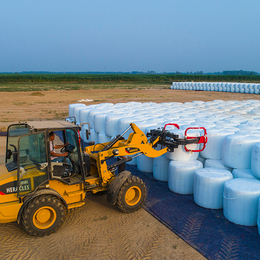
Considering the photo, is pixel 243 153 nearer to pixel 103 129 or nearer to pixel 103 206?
pixel 103 206

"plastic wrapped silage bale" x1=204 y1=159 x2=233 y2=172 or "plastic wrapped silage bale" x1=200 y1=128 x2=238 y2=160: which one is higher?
"plastic wrapped silage bale" x1=200 y1=128 x2=238 y2=160

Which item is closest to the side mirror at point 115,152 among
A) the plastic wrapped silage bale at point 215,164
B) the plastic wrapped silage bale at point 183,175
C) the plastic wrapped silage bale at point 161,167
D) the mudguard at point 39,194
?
the mudguard at point 39,194

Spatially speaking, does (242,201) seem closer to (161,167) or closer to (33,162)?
(161,167)

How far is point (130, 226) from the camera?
5297 millimetres

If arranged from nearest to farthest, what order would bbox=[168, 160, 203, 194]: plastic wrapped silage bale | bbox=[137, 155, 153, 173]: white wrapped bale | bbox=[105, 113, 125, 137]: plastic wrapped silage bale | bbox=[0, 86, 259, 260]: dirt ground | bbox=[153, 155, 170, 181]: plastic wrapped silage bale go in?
1. bbox=[0, 86, 259, 260]: dirt ground
2. bbox=[168, 160, 203, 194]: plastic wrapped silage bale
3. bbox=[153, 155, 170, 181]: plastic wrapped silage bale
4. bbox=[137, 155, 153, 173]: white wrapped bale
5. bbox=[105, 113, 125, 137]: plastic wrapped silage bale

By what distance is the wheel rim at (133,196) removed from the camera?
575 centimetres

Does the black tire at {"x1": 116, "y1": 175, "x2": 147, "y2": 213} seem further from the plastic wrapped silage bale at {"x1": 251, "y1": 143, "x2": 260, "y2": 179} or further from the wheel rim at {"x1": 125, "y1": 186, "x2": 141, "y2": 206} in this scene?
the plastic wrapped silage bale at {"x1": 251, "y1": 143, "x2": 260, "y2": 179}

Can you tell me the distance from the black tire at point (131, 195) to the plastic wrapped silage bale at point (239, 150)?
2106 millimetres

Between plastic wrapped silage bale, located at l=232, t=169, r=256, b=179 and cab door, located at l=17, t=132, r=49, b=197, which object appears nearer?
cab door, located at l=17, t=132, r=49, b=197

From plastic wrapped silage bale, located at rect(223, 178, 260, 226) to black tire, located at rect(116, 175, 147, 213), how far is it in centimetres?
170

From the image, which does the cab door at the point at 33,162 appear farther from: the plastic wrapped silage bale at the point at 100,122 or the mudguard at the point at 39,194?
the plastic wrapped silage bale at the point at 100,122

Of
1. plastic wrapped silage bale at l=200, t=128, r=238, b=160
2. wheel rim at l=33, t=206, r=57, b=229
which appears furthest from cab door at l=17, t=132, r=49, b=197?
plastic wrapped silage bale at l=200, t=128, r=238, b=160

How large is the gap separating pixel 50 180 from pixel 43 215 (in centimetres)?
62

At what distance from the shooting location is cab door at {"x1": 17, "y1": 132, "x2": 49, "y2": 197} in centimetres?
474
